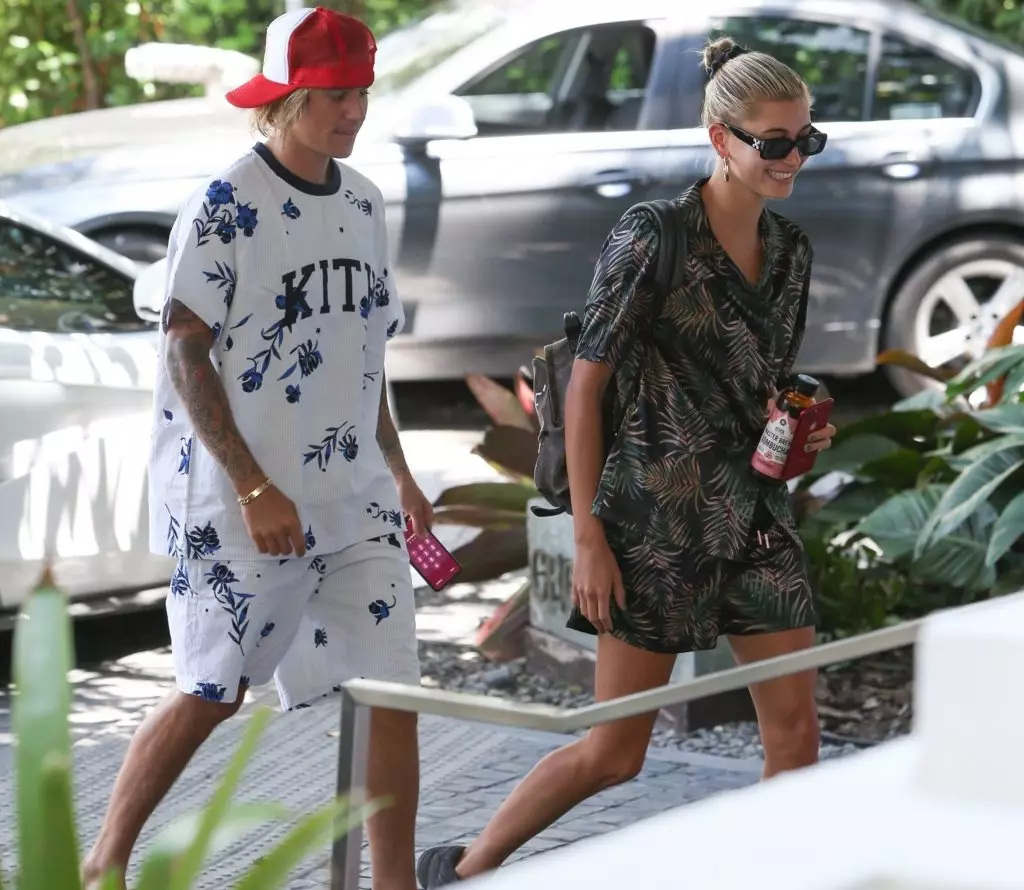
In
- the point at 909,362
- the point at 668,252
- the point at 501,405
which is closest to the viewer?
the point at 668,252

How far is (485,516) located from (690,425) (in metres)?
2.68

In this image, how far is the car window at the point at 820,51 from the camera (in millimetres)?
9578

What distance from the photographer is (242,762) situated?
6.66 ft

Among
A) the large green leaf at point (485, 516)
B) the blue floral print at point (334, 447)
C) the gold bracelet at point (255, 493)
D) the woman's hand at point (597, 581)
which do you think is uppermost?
the blue floral print at point (334, 447)

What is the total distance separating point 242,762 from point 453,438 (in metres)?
7.42

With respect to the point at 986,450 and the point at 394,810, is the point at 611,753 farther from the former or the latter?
the point at 986,450

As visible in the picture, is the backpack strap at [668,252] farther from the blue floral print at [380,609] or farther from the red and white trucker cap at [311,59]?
the blue floral print at [380,609]

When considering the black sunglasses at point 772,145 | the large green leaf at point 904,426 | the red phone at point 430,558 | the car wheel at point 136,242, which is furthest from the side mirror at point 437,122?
the black sunglasses at point 772,145

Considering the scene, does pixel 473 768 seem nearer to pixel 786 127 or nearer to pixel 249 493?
pixel 249 493

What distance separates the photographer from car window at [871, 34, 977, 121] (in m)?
9.55

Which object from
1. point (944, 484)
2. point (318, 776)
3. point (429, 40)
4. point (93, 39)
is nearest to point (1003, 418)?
point (944, 484)

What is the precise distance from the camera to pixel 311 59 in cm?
376

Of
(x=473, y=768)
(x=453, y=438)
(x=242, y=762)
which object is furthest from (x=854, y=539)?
(x=242, y=762)

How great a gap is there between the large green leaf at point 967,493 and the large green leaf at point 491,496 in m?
1.25
